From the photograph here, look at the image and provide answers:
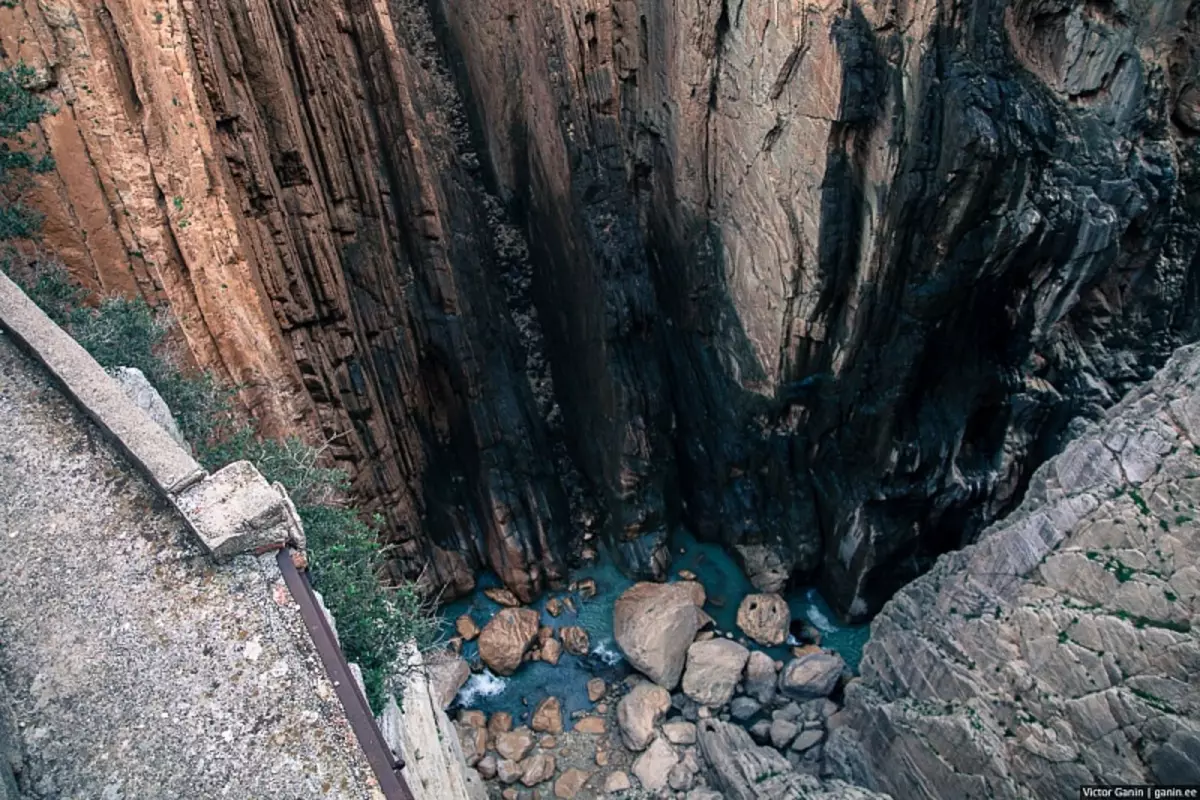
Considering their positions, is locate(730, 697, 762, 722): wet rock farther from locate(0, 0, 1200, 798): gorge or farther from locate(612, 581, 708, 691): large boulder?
locate(612, 581, 708, 691): large boulder

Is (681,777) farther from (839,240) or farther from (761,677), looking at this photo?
(839,240)

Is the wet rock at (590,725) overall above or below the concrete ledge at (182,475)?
below

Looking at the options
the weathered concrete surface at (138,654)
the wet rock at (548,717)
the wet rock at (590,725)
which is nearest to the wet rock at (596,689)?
the wet rock at (590,725)

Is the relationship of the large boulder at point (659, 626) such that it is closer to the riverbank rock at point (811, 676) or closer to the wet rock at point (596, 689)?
the wet rock at point (596, 689)

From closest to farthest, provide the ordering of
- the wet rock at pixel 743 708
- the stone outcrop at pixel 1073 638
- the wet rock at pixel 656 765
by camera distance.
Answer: the stone outcrop at pixel 1073 638 → the wet rock at pixel 656 765 → the wet rock at pixel 743 708

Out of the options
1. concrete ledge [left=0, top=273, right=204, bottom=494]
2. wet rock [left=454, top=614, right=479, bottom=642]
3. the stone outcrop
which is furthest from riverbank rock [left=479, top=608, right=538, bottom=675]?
concrete ledge [left=0, top=273, right=204, bottom=494]

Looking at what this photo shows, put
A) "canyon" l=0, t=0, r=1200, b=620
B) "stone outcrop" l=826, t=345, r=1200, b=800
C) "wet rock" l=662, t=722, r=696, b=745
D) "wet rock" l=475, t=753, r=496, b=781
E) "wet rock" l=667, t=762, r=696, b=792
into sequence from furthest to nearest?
1. "wet rock" l=662, t=722, r=696, b=745
2. "wet rock" l=475, t=753, r=496, b=781
3. "wet rock" l=667, t=762, r=696, b=792
4. "canyon" l=0, t=0, r=1200, b=620
5. "stone outcrop" l=826, t=345, r=1200, b=800

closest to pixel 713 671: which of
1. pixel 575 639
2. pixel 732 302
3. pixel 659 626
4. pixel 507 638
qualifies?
pixel 659 626
